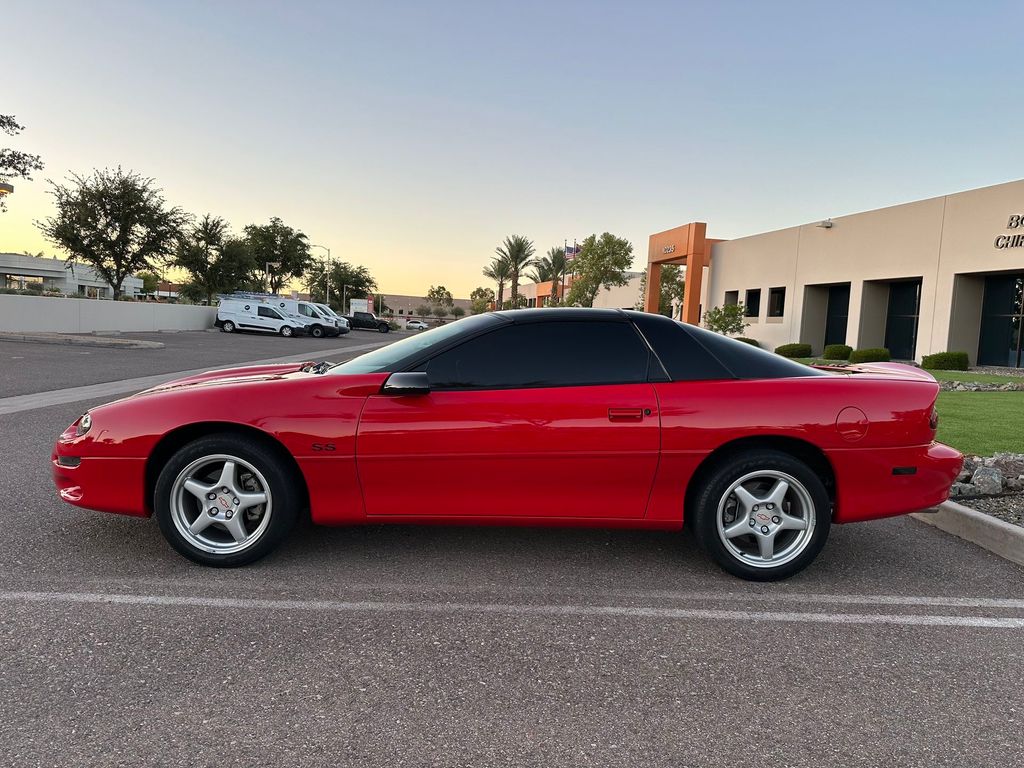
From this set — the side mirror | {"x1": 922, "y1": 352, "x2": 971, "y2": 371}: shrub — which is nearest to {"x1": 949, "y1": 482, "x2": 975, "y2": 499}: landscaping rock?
the side mirror

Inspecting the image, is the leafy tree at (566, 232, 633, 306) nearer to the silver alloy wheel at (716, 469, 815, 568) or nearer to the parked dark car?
A: the parked dark car

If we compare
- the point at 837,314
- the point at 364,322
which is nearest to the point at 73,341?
the point at 837,314

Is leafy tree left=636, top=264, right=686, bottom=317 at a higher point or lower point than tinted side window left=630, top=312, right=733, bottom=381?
higher

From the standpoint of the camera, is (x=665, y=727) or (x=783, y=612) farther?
(x=783, y=612)

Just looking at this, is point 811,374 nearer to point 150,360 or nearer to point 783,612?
point 783,612

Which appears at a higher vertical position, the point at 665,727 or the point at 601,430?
the point at 601,430

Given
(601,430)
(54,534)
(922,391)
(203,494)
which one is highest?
(922,391)

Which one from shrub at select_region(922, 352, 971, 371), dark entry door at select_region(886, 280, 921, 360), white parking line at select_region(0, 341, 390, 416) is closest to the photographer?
white parking line at select_region(0, 341, 390, 416)

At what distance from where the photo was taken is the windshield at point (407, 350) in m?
3.91

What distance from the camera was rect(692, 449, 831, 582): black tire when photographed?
371cm

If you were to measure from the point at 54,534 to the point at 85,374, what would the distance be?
10.7 m

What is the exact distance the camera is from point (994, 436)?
26.5 ft

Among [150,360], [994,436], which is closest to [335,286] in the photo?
[150,360]

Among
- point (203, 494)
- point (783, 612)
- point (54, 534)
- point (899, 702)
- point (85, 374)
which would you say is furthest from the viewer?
point (85, 374)
